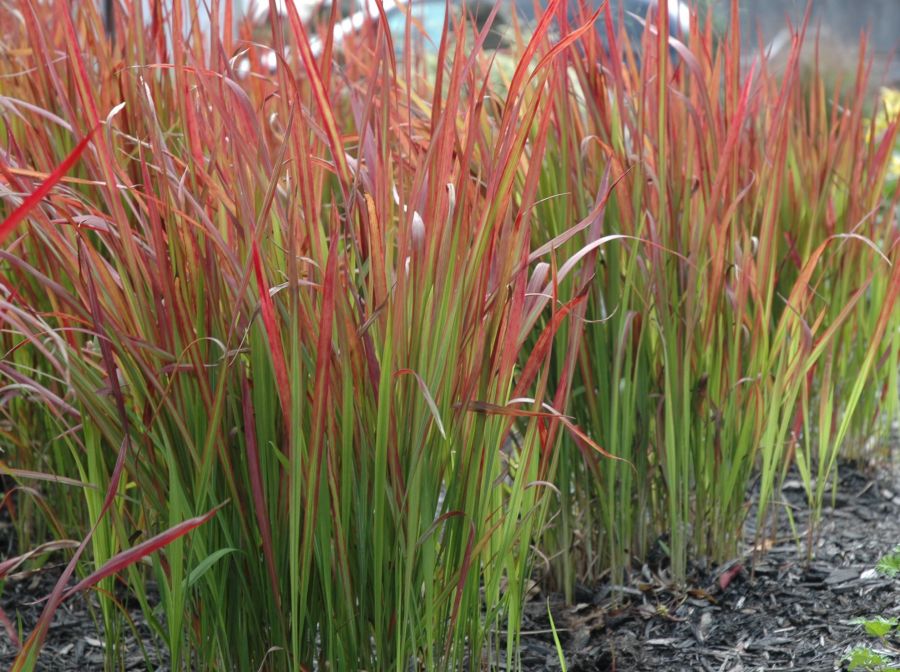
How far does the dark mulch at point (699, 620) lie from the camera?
1785 mm

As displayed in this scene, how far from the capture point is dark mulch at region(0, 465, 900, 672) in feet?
5.86

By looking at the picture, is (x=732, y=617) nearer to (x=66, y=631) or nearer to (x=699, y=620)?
(x=699, y=620)

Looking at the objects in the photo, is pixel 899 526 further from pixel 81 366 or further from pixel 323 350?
pixel 81 366

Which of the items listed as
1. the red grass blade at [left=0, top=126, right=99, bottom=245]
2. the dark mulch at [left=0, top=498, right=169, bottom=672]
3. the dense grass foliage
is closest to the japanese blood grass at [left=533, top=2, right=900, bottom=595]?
the dense grass foliage

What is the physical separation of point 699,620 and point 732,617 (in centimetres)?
6

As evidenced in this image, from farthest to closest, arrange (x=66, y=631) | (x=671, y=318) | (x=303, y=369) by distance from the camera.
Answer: (x=66, y=631), (x=671, y=318), (x=303, y=369)

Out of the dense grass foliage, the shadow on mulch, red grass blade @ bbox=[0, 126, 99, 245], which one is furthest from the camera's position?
the shadow on mulch

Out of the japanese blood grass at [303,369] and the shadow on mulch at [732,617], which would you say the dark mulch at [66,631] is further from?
the shadow on mulch at [732,617]

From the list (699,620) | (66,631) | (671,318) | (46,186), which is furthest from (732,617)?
(46,186)

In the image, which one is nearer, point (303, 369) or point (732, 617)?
point (303, 369)

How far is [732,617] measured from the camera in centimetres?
190

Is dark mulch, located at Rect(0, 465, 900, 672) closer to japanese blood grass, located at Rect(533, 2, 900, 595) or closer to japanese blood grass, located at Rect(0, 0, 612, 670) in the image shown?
japanese blood grass, located at Rect(533, 2, 900, 595)

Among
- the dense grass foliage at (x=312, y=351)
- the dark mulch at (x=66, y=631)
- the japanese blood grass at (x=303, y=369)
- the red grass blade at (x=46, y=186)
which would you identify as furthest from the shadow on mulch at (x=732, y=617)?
the red grass blade at (x=46, y=186)

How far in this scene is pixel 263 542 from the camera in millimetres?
1310
